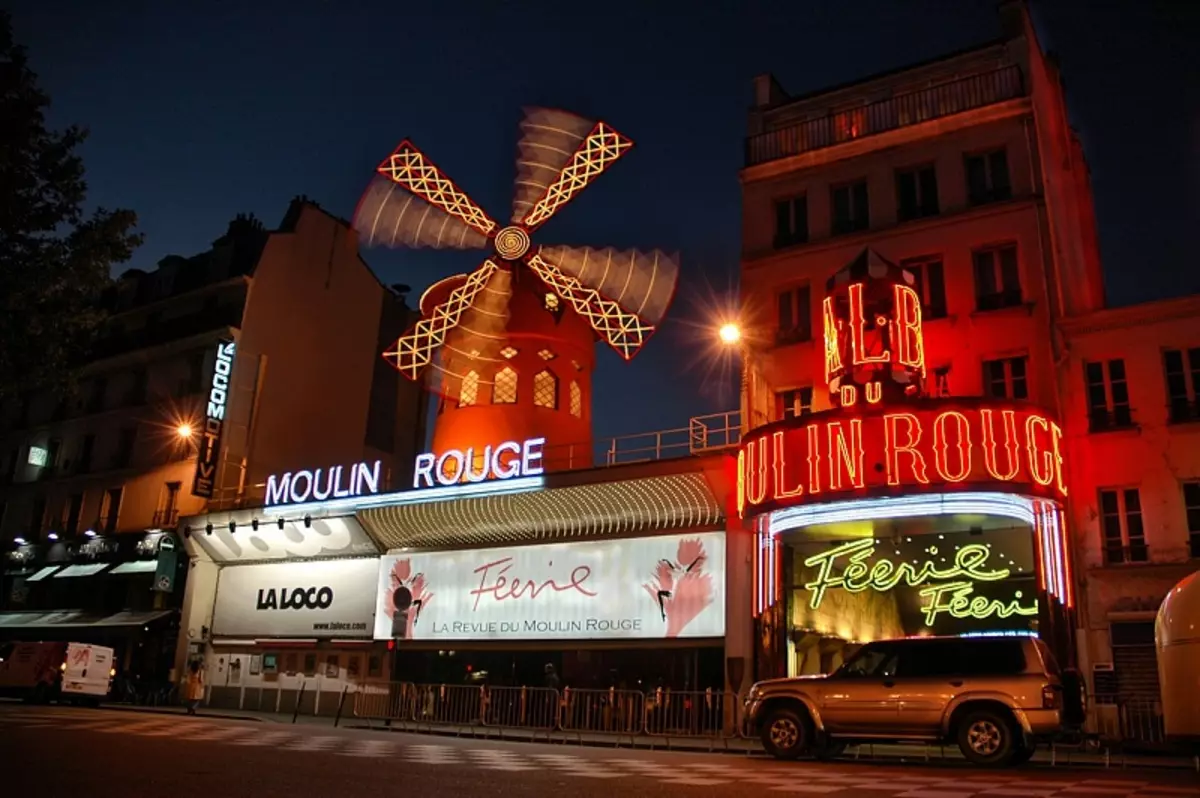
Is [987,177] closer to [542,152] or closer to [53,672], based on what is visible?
[542,152]

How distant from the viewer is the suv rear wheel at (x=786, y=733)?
39.0ft

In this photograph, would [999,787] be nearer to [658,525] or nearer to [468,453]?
[658,525]

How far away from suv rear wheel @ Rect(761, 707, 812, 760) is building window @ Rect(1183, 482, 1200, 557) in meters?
7.68

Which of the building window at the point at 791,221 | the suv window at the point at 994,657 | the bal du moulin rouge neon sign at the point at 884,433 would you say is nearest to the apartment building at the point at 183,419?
the building window at the point at 791,221

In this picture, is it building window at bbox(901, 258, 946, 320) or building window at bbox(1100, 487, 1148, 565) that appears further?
building window at bbox(901, 258, 946, 320)

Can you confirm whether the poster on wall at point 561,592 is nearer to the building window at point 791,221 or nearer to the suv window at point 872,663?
the building window at point 791,221

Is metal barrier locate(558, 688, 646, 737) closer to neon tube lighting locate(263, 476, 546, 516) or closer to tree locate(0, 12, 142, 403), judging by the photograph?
neon tube lighting locate(263, 476, 546, 516)

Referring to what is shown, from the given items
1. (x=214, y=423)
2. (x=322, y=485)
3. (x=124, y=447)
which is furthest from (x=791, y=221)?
(x=124, y=447)

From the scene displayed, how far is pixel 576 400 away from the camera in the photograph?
83.0 ft

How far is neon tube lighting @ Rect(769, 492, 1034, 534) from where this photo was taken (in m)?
15.2

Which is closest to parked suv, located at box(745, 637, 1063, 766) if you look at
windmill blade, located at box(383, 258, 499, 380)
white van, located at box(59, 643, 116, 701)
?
windmill blade, located at box(383, 258, 499, 380)

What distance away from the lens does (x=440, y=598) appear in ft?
74.5

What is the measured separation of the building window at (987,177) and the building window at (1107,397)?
12.0 ft

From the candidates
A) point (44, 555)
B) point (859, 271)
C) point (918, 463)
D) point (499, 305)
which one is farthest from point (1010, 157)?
point (44, 555)
